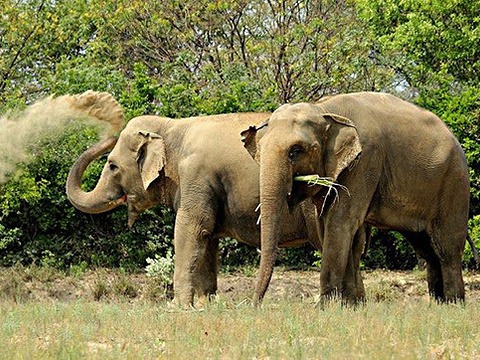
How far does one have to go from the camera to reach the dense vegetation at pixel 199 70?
67.5 feet

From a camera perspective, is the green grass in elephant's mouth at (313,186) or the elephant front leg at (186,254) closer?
the green grass in elephant's mouth at (313,186)

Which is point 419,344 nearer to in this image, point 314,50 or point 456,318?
point 456,318

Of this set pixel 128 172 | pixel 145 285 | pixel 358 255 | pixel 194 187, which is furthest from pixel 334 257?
pixel 145 285

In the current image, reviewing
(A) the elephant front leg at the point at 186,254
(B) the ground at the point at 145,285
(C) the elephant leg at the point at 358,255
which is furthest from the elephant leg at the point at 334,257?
(B) the ground at the point at 145,285

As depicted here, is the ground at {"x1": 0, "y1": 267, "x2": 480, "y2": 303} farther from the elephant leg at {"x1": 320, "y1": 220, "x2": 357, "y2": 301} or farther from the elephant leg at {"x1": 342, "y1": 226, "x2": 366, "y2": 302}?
the elephant leg at {"x1": 320, "y1": 220, "x2": 357, "y2": 301}

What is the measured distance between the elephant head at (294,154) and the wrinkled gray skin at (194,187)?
4.74ft

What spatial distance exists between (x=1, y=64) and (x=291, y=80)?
9.20 meters

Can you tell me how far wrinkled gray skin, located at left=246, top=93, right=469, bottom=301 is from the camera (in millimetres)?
11484

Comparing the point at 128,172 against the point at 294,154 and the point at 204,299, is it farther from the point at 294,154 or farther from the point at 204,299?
the point at 294,154

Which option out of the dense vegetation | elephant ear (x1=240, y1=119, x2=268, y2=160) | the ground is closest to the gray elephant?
elephant ear (x1=240, y1=119, x2=268, y2=160)

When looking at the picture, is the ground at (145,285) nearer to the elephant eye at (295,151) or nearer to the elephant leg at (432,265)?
the elephant leg at (432,265)

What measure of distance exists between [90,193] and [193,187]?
82.6 inches

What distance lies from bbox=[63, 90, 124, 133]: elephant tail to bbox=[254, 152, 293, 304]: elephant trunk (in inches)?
172

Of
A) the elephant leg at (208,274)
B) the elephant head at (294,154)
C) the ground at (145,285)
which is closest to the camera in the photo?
the elephant head at (294,154)
